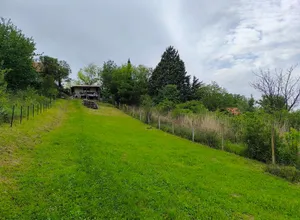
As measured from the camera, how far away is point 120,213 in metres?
4.37

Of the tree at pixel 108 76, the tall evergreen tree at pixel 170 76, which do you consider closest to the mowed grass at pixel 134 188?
the tall evergreen tree at pixel 170 76

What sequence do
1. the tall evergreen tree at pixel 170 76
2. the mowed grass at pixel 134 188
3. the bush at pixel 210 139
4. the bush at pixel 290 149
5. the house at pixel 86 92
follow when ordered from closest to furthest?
the mowed grass at pixel 134 188 → the bush at pixel 290 149 → the bush at pixel 210 139 → the tall evergreen tree at pixel 170 76 → the house at pixel 86 92

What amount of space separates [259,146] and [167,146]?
4.27 meters

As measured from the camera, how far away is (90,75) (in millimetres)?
66875

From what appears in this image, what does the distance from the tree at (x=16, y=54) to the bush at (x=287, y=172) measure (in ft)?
80.0

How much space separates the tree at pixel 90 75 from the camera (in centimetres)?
6625

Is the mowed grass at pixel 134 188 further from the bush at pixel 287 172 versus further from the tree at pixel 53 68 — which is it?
the tree at pixel 53 68

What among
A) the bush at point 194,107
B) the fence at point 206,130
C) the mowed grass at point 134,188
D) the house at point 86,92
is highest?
the house at point 86,92

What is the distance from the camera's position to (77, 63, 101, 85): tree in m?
66.2

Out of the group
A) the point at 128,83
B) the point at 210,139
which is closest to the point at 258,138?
the point at 210,139

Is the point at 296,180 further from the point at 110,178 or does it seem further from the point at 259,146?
the point at 110,178

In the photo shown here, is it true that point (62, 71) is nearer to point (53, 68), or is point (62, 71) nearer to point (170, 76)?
point (53, 68)

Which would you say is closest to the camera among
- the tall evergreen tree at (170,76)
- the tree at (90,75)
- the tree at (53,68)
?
the tall evergreen tree at (170,76)

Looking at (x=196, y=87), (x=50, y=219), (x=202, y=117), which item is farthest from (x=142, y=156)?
(x=196, y=87)
